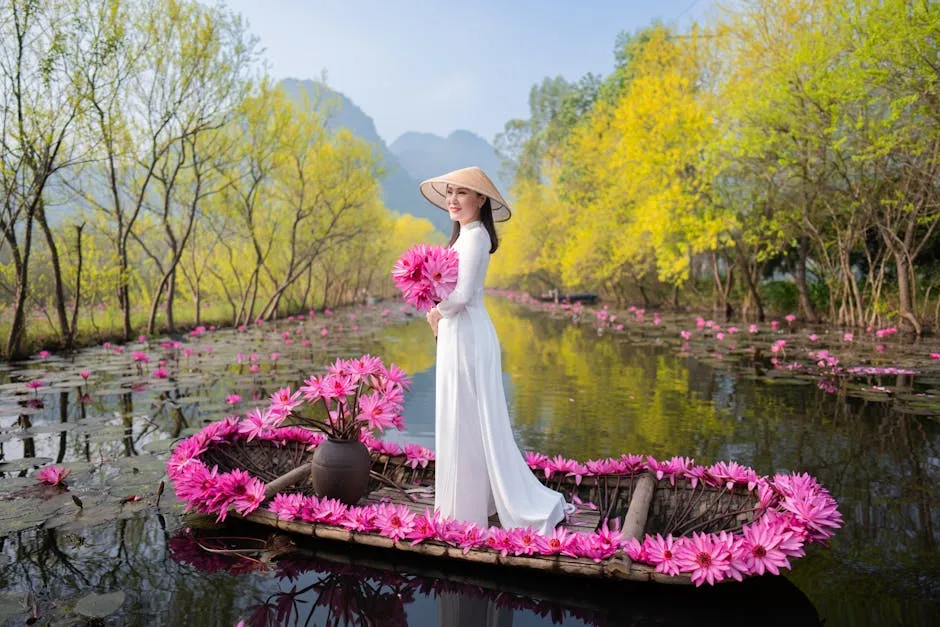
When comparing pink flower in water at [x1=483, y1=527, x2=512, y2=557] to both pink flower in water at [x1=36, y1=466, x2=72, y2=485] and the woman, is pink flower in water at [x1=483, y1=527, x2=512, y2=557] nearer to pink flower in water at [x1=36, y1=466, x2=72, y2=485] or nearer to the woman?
the woman

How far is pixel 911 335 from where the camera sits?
46.0 ft

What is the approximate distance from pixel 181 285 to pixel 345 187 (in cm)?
631

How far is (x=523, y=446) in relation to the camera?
5.75 m

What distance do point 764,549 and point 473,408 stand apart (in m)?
1.51

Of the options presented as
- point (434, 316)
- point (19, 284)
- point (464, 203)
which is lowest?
point (434, 316)

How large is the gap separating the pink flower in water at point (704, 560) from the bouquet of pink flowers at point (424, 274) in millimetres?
1593

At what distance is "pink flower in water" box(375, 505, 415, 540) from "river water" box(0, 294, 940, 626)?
0.79ft

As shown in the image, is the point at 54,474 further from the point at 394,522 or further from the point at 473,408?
the point at 473,408

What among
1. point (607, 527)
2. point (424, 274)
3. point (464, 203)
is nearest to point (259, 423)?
point (424, 274)

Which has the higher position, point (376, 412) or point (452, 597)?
point (376, 412)

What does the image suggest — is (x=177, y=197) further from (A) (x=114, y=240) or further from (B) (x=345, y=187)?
(B) (x=345, y=187)

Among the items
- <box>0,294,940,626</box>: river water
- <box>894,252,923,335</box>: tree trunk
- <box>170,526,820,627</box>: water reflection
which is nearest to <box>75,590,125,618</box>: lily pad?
<box>0,294,940,626</box>: river water

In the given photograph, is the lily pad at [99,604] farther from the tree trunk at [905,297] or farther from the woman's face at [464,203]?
the tree trunk at [905,297]

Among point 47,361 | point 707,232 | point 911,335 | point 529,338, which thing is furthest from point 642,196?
point 47,361
